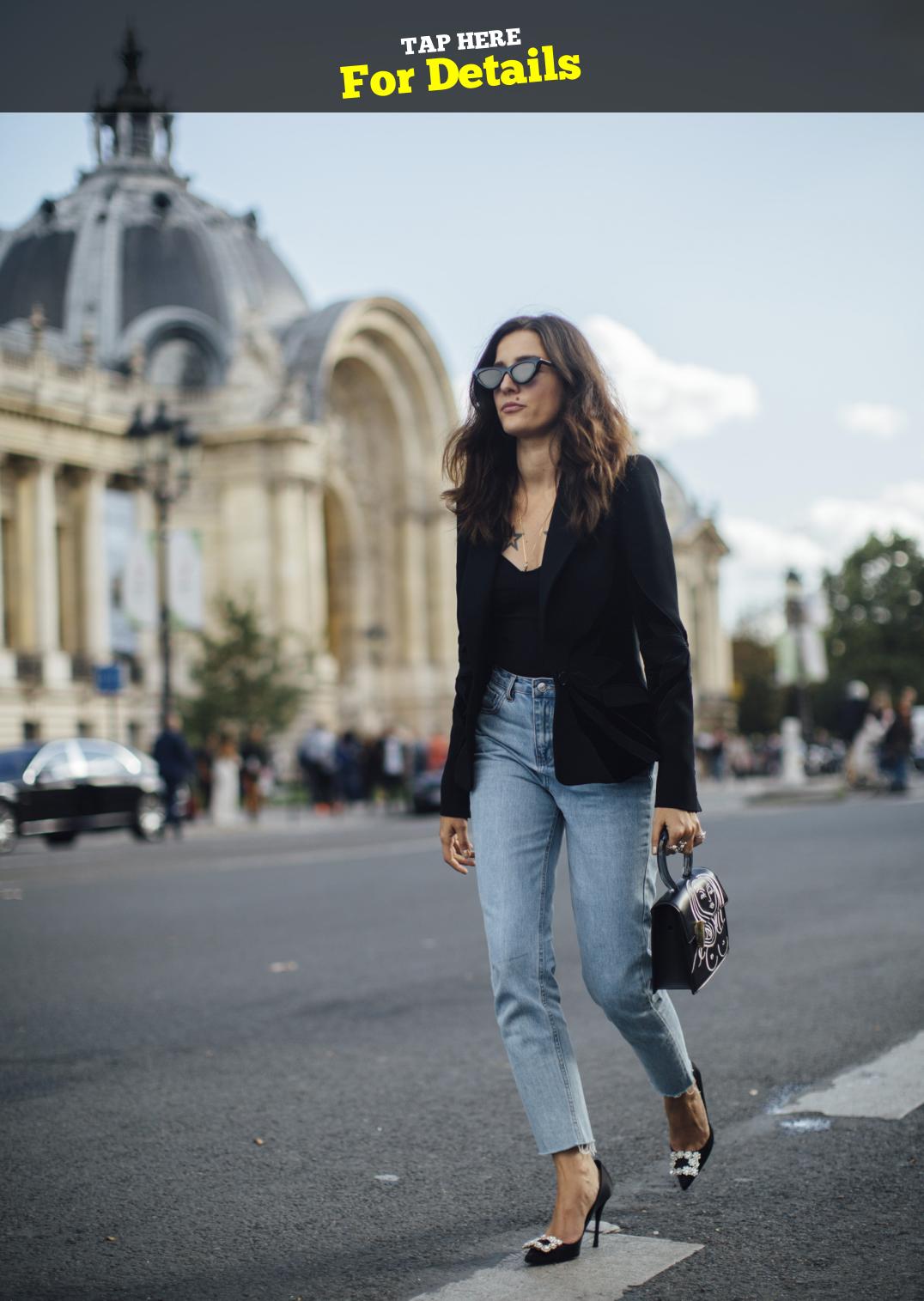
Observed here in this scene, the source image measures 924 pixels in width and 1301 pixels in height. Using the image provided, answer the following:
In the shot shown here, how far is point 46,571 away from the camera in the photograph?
51531 millimetres

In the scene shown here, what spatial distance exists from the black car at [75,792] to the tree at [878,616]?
7846cm

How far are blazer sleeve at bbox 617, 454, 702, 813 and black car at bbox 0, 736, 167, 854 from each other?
805 inches

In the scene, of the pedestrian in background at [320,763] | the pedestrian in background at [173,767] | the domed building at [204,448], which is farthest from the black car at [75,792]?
the domed building at [204,448]

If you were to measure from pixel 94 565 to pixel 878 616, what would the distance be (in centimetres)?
6050

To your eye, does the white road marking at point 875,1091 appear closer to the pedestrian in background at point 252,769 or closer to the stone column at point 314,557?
the pedestrian in background at point 252,769

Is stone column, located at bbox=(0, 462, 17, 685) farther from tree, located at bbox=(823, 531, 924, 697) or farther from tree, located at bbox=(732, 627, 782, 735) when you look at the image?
tree, located at bbox=(823, 531, 924, 697)

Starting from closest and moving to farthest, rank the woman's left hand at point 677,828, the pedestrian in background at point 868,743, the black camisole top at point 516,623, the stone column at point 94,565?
the woman's left hand at point 677,828, the black camisole top at point 516,623, the pedestrian in background at point 868,743, the stone column at point 94,565

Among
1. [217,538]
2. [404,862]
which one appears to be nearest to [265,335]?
[217,538]

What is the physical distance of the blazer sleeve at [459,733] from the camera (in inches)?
149

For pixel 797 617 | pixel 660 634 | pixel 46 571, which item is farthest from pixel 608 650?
pixel 46 571

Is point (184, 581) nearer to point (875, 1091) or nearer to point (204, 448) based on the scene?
point (204, 448)

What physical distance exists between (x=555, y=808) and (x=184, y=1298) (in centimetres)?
131

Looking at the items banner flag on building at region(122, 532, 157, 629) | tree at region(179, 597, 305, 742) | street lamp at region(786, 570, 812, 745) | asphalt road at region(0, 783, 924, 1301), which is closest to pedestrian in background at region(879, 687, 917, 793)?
street lamp at region(786, 570, 812, 745)

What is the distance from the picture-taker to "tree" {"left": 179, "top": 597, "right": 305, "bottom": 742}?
39.8 meters
